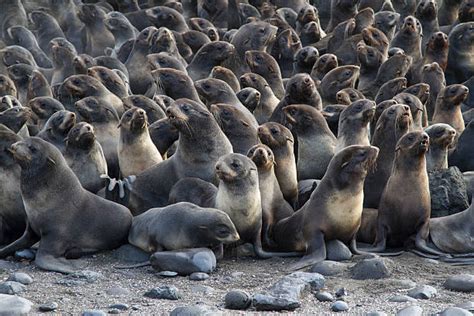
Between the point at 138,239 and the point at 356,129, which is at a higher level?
the point at 356,129

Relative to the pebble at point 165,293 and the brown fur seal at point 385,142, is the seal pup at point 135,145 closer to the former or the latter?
the brown fur seal at point 385,142

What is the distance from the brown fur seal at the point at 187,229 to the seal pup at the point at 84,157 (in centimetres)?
139

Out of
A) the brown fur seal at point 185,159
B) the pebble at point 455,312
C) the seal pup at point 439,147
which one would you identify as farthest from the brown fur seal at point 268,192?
the pebble at point 455,312

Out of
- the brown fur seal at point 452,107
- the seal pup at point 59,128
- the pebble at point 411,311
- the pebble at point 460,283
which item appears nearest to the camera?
the pebble at point 411,311

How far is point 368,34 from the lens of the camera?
1593 centimetres

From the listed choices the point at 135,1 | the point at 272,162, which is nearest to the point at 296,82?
the point at 272,162

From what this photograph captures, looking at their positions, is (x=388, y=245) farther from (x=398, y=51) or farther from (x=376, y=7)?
(x=376, y=7)

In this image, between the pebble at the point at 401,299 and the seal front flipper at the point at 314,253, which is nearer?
the pebble at the point at 401,299

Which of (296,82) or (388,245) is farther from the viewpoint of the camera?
(296,82)

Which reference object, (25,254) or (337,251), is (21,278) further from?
(337,251)

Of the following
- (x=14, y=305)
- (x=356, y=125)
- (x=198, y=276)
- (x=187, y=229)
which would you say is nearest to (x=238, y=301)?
(x=198, y=276)

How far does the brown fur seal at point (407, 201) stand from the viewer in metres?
10.5

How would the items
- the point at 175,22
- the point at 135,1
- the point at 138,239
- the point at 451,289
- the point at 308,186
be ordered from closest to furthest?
the point at 451,289 → the point at 138,239 → the point at 308,186 → the point at 175,22 → the point at 135,1

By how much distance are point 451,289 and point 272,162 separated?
235 centimetres
